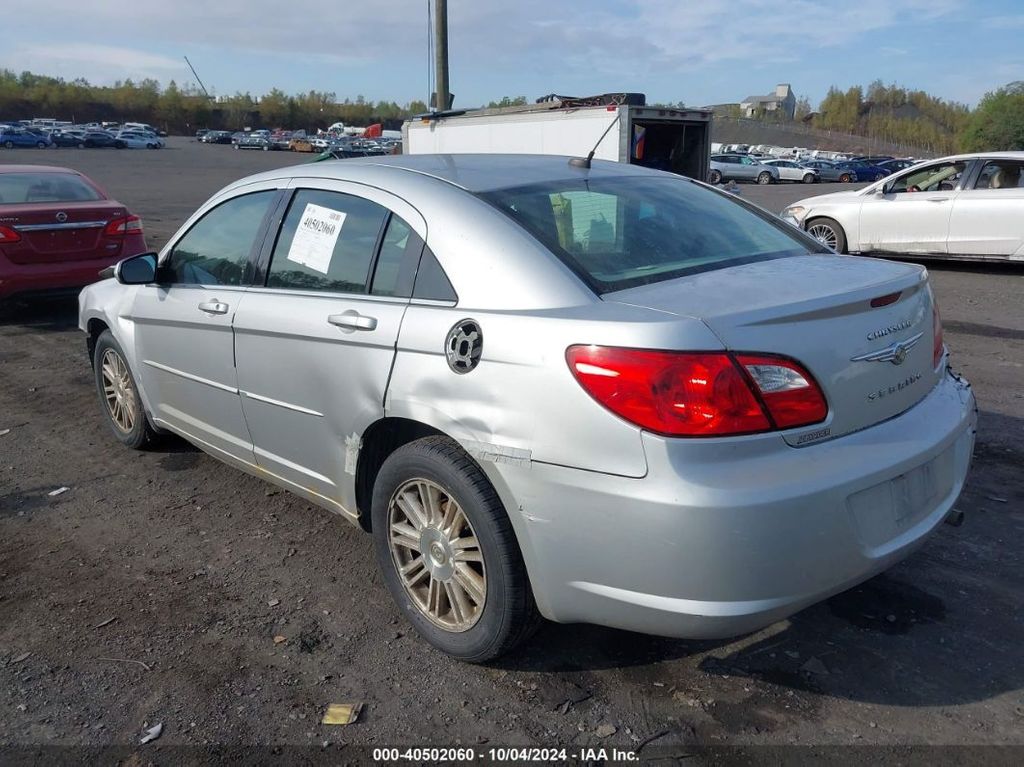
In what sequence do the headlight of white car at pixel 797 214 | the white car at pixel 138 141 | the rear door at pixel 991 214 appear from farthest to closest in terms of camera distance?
the white car at pixel 138 141
the headlight of white car at pixel 797 214
the rear door at pixel 991 214

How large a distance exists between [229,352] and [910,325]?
8.87 ft

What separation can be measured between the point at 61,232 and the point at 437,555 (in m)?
7.00

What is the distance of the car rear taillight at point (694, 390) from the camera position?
241 centimetres

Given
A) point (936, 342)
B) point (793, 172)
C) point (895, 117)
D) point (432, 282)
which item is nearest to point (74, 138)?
point (793, 172)

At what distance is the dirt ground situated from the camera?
272 cm

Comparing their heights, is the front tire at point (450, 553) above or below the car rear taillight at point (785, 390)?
below

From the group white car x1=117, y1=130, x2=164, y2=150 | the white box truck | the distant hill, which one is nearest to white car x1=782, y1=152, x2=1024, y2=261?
the white box truck

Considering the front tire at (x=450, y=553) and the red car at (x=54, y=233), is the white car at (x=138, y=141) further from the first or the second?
the front tire at (x=450, y=553)

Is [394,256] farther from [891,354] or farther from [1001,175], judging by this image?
[1001,175]

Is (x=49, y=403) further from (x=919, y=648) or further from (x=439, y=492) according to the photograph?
(x=919, y=648)

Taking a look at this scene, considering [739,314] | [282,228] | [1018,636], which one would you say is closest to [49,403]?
[282,228]

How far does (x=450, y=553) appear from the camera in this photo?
2.99 m

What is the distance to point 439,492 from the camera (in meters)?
2.98

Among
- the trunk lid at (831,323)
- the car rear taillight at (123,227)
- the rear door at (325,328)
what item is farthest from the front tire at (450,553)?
the car rear taillight at (123,227)
